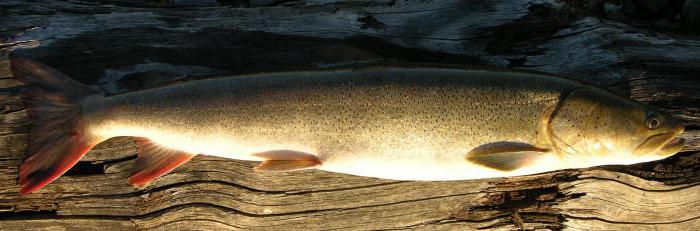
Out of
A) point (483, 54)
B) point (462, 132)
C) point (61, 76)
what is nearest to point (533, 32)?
point (483, 54)

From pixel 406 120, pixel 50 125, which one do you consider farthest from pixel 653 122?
pixel 50 125

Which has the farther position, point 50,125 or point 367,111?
point 50,125

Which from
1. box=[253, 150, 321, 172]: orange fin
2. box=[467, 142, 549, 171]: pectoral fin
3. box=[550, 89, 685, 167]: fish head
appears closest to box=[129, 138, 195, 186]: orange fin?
box=[253, 150, 321, 172]: orange fin

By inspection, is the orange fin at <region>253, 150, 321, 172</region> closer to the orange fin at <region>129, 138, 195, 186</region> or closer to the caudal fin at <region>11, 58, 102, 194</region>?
the orange fin at <region>129, 138, 195, 186</region>

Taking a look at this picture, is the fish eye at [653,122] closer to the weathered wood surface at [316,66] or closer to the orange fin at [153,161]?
the weathered wood surface at [316,66]

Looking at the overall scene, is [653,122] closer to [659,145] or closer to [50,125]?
[659,145]
